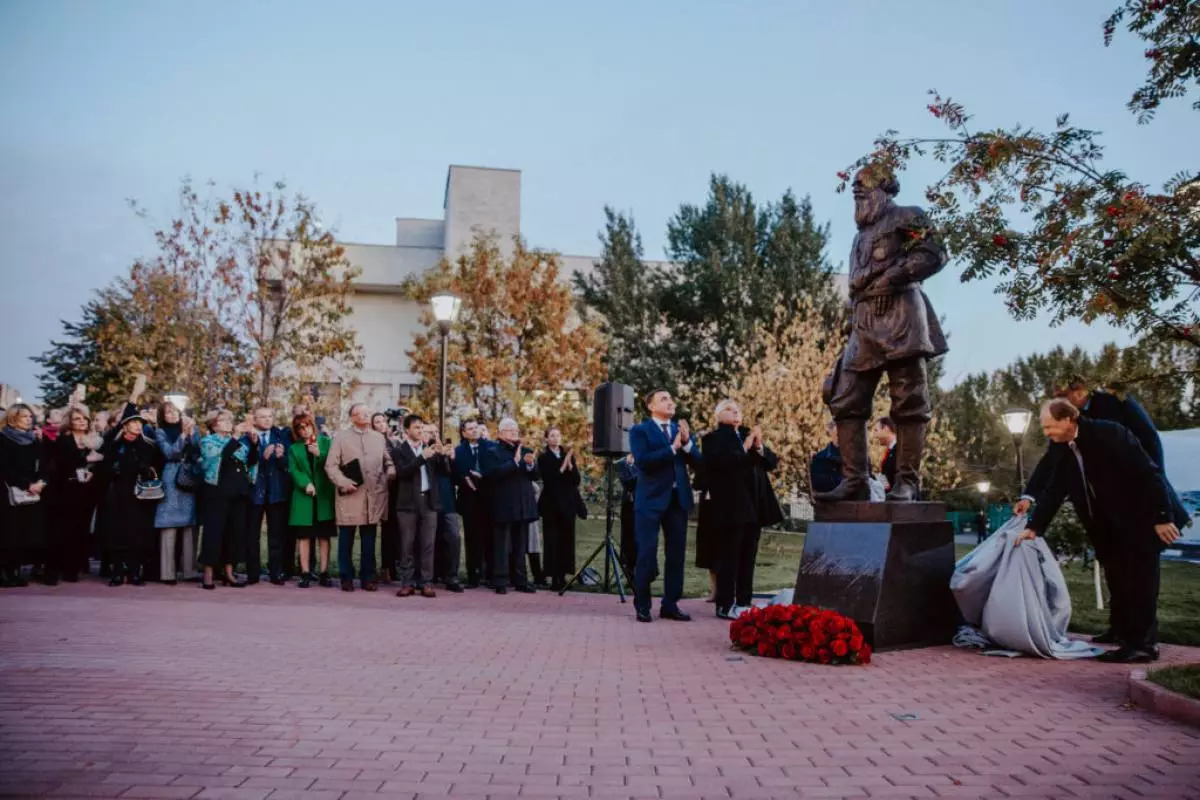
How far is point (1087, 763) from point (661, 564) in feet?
43.6

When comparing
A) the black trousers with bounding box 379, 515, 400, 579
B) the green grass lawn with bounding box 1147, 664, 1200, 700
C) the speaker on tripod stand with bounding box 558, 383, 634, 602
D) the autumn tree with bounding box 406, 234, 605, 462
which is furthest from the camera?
the autumn tree with bounding box 406, 234, 605, 462

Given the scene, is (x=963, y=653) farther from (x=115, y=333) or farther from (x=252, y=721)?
(x=115, y=333)

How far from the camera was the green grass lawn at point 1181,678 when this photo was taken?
5.46 m

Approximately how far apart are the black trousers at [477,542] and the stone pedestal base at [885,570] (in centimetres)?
576

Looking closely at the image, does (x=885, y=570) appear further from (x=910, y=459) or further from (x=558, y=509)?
(x=558, y=509)

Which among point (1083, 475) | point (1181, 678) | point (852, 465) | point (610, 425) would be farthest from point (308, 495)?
point (1181, 678)

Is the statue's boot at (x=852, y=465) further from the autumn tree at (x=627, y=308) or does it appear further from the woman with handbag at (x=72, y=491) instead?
the autumn tree at (x=627, y=308)

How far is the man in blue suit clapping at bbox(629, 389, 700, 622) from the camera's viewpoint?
31.0ft

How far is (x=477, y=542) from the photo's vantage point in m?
13.4

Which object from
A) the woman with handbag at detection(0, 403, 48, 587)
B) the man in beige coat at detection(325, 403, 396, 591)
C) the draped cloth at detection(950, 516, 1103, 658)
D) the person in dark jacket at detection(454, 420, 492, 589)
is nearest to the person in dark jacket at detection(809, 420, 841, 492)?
the draped cloth at detection(950, 516, 1103, 658)

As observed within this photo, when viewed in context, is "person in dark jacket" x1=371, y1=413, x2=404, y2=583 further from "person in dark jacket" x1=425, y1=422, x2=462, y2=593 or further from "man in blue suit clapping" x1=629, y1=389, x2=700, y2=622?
"man in blue suit clapping" x1=629, y1=389, x2=700, y2=622

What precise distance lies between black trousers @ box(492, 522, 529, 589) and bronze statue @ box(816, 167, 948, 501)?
5.05 metres

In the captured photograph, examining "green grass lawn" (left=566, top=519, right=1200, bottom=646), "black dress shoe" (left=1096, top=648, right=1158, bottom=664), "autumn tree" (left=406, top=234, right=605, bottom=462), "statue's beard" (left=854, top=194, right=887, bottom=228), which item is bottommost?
"green grass lawn" (left=566, top=519, right=1200, bottom=646)

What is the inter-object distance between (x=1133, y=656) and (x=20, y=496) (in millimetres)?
11528
